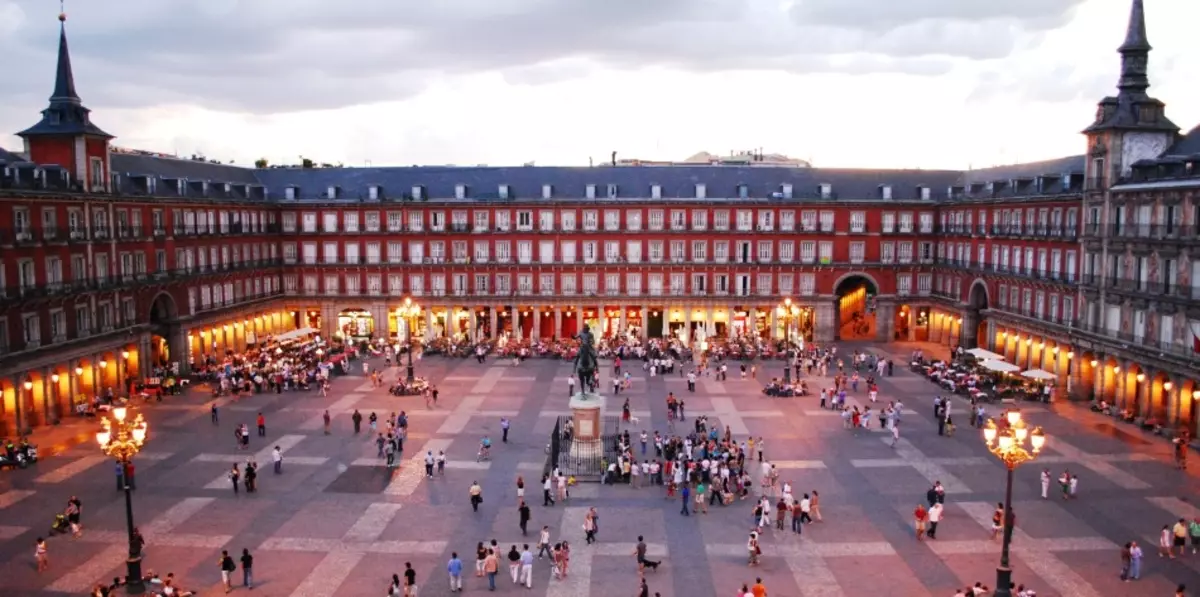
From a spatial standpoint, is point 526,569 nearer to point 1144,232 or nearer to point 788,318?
point 1144,232

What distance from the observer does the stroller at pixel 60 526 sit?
3095 cm

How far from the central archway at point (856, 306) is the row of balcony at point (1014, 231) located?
317 inches

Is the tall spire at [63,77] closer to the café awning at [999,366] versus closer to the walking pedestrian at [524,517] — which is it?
the walking pedestrian at [524,517]

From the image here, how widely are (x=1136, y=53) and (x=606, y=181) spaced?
138 ft

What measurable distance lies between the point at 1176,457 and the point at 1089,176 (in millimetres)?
20242

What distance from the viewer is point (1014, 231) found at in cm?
6406

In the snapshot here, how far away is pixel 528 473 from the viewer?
3803cm

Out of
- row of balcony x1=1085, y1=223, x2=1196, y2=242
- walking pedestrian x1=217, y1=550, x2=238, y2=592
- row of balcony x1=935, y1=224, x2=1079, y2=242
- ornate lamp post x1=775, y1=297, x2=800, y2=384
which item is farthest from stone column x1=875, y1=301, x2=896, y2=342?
walking pedestrian x1=217, y1=550, x2=238, y2=592

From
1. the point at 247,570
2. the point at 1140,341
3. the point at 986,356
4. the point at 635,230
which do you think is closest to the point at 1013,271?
the point at 986,356

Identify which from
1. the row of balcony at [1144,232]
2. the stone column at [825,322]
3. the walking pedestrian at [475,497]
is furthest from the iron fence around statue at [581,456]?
the stone column at [825,322]

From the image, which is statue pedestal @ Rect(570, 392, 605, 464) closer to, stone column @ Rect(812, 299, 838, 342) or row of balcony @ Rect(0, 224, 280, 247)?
row of balcony @ Rect(0, 224, 280, 247)

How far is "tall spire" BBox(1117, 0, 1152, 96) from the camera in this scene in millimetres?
50719

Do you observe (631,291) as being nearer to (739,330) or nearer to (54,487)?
(739,330)

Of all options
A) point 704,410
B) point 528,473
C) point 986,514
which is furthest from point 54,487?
point 986,514
